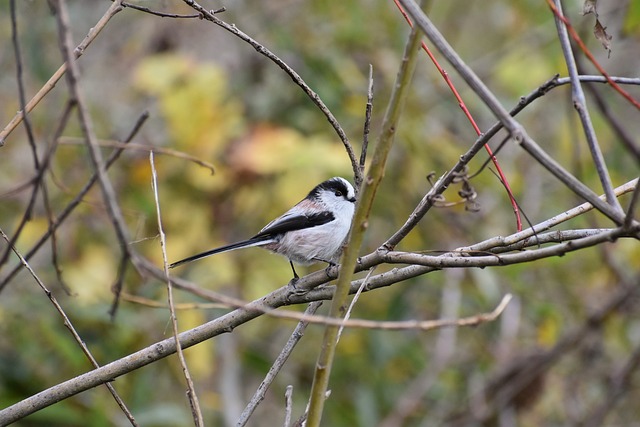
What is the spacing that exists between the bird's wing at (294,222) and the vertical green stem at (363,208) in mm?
1897

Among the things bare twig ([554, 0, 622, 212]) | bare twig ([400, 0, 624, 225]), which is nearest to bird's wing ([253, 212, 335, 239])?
bare twig ([554, 0, 622, 212])

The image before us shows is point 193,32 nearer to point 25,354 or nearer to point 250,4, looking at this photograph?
point 250,4

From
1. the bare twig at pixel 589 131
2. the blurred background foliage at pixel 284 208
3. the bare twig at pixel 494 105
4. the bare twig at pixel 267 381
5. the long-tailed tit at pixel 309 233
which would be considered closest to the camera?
the bare twig at pixel 494 105

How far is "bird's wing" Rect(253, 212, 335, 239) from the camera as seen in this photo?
352 centimetres

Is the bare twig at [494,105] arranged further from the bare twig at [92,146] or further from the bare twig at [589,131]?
the bare twig at [92,146]

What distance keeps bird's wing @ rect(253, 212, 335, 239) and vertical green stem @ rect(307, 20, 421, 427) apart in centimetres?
190

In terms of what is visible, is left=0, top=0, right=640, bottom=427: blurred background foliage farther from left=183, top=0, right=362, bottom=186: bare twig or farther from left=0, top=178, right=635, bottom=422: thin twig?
left=183, top=0, right=362, bottom=186: bare twig

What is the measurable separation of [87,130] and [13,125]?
0.79 meters

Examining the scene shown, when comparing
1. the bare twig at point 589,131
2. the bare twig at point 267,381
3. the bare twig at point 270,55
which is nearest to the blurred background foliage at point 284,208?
the bare twig at point 267,381

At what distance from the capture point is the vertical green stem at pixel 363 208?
144 cm

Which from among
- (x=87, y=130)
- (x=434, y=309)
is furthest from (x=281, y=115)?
(x=87, y=130)

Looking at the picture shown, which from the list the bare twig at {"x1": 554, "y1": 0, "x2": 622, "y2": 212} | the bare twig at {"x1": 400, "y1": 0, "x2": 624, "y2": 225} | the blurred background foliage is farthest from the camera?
the blurred background foliage

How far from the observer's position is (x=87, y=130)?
120 centimetres

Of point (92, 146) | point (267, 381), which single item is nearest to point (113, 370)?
point (267, 381)
